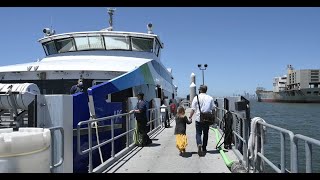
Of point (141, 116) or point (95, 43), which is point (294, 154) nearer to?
point (141, 116)

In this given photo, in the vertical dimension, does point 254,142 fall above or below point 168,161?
above

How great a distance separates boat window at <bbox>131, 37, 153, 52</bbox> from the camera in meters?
16.4

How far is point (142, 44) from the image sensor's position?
54.9 feet

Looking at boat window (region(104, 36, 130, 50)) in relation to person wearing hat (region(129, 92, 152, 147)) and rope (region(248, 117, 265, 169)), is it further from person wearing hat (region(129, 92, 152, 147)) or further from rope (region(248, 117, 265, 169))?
rope (region(248, 117, 265, 169))

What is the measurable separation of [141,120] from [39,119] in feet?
13.4

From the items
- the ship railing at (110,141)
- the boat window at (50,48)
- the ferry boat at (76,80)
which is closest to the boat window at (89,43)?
the ferry boat at (76,80)

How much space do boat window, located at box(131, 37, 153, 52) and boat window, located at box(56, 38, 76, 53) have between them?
2600 millimetres

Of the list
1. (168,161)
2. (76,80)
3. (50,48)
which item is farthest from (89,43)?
(168,161)

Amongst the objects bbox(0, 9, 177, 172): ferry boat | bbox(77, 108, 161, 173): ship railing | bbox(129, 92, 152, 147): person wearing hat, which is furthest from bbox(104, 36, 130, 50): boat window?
→ bbox(129, 92, 152, 147): person wearing hat

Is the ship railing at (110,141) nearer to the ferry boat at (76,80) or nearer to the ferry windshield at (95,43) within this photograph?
the ferry boat at (76,80)

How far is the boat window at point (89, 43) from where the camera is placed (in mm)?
15727

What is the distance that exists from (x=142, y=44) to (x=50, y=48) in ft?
13.5
